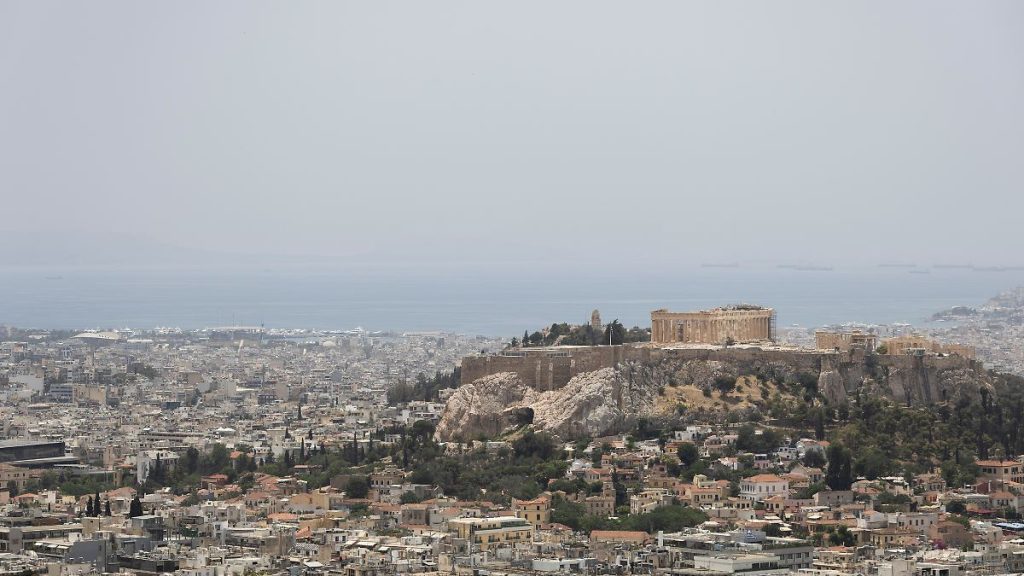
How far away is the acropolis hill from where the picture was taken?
233 ft

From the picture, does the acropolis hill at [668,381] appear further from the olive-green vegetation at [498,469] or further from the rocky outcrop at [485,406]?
the olive-green vegetation at [498,469]

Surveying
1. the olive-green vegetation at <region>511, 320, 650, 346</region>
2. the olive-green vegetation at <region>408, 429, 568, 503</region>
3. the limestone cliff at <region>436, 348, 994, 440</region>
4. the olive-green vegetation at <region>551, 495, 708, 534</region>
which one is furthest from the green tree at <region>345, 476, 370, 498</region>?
the olive-green vegetation at <region>511, 320, 650, 346</region>

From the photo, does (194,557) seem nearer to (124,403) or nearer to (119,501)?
(119,501)

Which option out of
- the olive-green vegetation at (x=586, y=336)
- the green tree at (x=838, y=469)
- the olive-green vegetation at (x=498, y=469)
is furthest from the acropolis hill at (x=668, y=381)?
the green tree at (x=838, y=469)

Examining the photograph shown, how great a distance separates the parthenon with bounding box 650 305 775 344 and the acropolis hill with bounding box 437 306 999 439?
5.82 ft

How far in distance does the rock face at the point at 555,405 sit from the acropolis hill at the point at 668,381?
0.03 m

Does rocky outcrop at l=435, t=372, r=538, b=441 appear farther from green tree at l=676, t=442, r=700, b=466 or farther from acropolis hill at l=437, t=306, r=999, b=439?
green tree at l=676, t=442, r=700, b=466

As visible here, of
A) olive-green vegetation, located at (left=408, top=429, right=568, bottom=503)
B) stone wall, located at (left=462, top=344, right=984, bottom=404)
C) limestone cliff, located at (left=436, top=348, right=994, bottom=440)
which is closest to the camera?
olive-green vegetation, located at (left=408, top=429, right=568, bottom=503)

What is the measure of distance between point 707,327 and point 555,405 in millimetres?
7252

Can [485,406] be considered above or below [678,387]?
below

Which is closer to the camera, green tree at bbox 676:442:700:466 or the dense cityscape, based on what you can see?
the dense cityscape

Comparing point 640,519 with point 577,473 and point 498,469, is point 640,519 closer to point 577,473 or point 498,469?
point 577,473

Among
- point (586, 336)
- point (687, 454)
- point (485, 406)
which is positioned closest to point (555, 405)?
point (485, 406)

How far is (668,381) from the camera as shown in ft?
238
